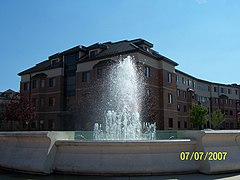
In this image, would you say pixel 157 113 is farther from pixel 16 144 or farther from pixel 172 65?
pixel 16 144

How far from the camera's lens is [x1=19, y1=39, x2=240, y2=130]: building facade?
3272 centimetres

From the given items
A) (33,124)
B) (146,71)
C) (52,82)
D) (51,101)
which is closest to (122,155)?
(146,71)

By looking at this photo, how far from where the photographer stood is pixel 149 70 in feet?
109

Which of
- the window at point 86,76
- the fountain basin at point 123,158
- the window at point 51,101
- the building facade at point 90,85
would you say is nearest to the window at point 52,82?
the building facade at point 90,85

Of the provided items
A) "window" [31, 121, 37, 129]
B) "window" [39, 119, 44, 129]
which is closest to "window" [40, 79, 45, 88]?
"window" [39, 119, 44, 129]

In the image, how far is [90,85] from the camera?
34.9 m

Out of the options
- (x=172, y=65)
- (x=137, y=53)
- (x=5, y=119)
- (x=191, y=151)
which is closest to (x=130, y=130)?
(x=191, y=151)

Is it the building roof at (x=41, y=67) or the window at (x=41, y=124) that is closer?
the window at (x=41, y=124)

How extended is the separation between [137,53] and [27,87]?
2225cm

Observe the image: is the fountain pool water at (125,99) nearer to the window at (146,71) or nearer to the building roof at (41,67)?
the window at (146,71)

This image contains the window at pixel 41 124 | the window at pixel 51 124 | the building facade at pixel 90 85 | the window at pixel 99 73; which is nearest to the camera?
the building facade at pixel 90 85

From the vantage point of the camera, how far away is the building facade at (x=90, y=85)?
107ft

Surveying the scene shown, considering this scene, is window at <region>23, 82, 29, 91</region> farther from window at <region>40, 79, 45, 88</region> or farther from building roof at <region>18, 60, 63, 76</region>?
window at <region>40, 79, 45, 88</region>

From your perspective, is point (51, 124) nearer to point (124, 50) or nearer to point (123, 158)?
A: point (124, 50)
